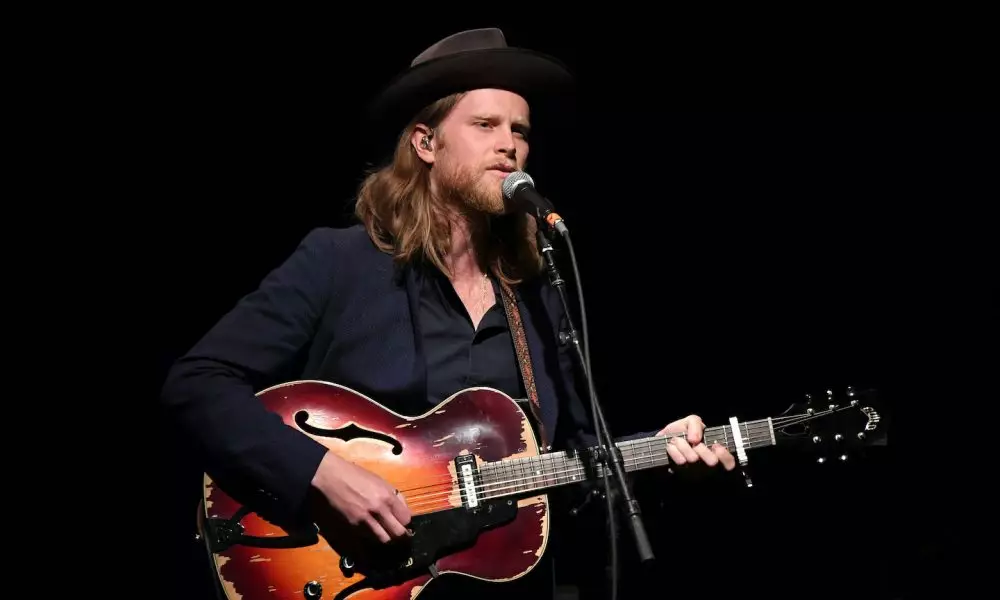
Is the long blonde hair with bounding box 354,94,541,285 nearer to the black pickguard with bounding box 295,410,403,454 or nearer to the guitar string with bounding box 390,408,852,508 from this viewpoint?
the black pickguard with bounding box 295,410,403,454

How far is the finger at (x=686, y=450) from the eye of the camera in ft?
7.61

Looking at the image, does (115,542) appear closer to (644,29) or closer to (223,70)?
(223,70)

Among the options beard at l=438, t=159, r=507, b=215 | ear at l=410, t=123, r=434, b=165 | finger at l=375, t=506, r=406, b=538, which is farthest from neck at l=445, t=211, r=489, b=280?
finger at l=375, t=506, r=406, b=538

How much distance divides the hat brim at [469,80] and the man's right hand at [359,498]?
1.42m

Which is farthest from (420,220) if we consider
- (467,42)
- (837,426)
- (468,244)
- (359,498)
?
(837,426)

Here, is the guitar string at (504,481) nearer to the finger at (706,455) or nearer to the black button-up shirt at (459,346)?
the finger at (706,455)

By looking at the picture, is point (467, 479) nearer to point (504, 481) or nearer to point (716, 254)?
point (504, 481)

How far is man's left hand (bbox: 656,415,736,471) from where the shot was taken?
7.61 feet

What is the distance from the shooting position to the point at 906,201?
11.6 ft

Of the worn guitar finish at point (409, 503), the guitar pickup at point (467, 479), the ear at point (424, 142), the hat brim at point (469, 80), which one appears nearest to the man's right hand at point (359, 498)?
the worn guitar finish at point (409, 503)

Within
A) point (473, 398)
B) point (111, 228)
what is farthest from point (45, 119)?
point (473, 398)

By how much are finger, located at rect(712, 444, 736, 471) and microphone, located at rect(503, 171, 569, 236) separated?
0.88 m

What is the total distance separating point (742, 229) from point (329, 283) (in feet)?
6.76

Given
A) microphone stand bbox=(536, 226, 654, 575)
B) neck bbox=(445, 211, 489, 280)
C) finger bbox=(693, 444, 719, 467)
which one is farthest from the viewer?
neck bbox=(445, 211, 489, 280)
